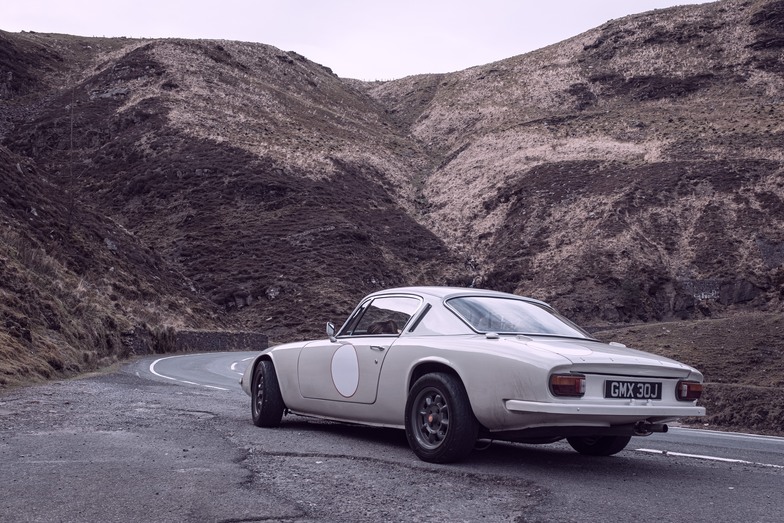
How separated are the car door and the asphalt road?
442 millimetres

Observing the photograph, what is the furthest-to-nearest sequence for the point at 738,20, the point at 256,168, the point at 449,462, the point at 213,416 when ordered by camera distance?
the point at 738,20 < the point at 256,168 < the point at 213,416 < the point at 449,462

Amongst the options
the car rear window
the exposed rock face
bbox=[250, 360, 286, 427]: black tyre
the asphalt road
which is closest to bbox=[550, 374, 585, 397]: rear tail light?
the asphalt road

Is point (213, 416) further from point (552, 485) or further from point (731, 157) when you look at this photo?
point (731, 157)

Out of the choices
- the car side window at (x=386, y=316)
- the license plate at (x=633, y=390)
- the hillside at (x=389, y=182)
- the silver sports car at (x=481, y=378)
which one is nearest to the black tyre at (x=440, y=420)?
the silver sports car at (x=481, y=378)

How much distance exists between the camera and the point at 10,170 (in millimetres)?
34219

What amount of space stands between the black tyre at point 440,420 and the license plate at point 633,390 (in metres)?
0.96

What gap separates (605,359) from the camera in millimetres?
5852

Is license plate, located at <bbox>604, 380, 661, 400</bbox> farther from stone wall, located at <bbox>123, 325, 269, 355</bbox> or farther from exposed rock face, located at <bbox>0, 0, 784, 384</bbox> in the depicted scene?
stone wall, located at <bbox>123, 325, 269, 355</bbox>

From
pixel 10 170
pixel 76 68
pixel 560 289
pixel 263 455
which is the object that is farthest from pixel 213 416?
pixel 76 68

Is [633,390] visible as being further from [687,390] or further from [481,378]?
[481,378]

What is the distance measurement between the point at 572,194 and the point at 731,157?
9.86 meters

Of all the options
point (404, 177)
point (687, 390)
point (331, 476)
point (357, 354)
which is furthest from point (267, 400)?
point (404, 177)

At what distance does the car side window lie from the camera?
23.3ft

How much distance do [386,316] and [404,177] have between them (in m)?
60.4
